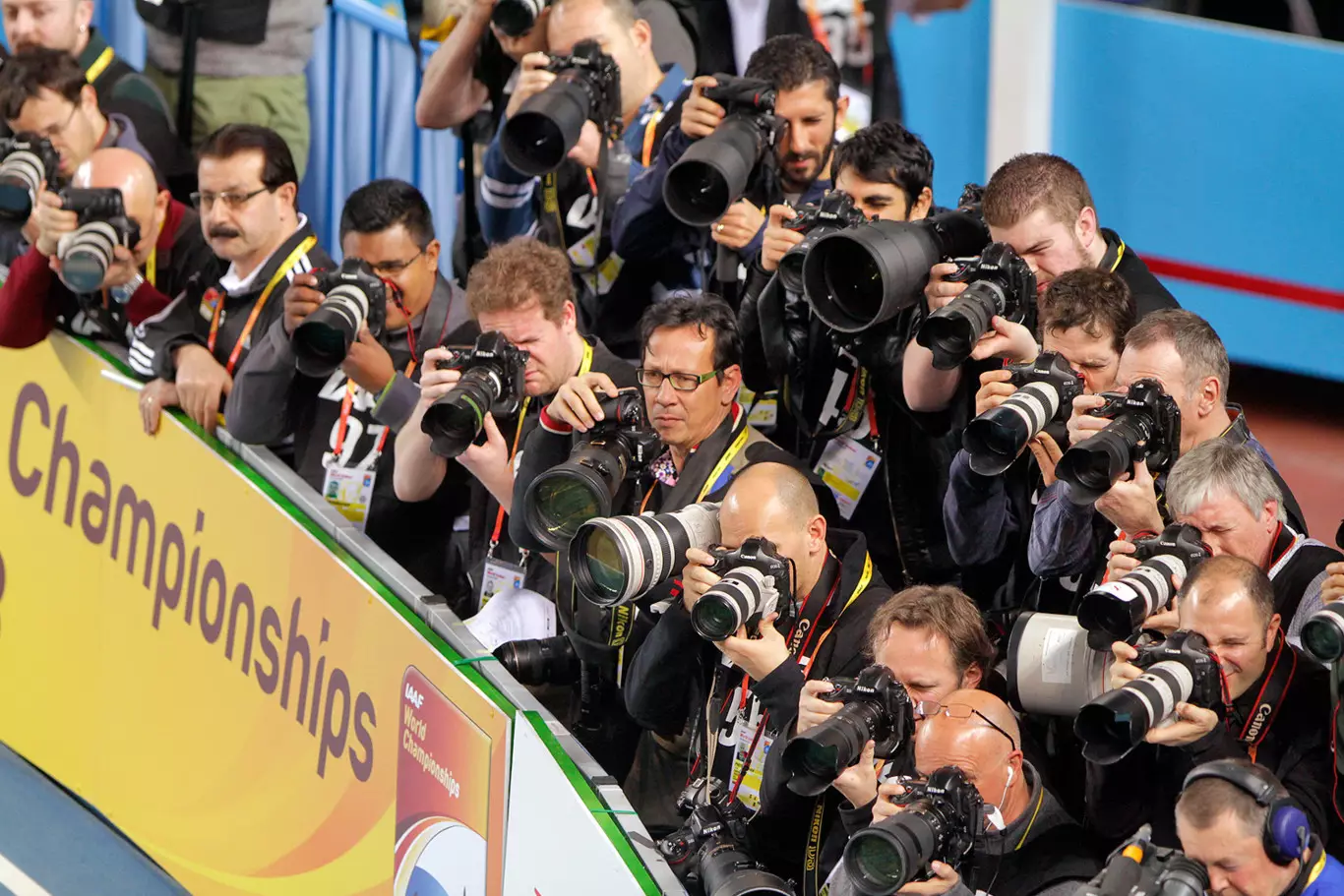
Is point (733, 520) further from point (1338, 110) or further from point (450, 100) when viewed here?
point (1338, 110)

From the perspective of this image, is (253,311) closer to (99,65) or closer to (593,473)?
(593,473)

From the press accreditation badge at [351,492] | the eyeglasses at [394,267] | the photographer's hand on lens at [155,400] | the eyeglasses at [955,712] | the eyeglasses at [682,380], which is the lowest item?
the press accreditation badge at [351,492]

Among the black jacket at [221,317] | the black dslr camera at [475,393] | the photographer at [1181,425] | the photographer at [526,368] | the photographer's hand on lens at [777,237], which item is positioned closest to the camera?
the photographer at [1181,425]

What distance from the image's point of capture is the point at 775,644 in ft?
13.5

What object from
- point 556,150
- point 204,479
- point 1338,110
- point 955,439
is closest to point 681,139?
point 556,150

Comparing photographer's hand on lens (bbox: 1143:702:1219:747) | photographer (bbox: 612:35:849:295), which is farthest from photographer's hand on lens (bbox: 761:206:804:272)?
photographer's hand on lens (bbox: 1143:702:1219:747)

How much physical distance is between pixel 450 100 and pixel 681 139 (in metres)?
1.43

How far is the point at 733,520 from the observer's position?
4332mm

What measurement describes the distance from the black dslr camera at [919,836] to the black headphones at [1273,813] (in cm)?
47

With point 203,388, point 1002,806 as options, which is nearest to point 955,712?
point 1002,806

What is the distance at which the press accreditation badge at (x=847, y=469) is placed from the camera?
5000 millimetres

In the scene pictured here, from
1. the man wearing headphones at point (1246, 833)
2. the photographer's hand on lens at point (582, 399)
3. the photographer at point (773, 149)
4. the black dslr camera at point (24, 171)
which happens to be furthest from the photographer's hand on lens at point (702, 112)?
the man wearing headphones at point (1246, 833)

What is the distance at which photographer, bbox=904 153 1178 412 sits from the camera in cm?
459

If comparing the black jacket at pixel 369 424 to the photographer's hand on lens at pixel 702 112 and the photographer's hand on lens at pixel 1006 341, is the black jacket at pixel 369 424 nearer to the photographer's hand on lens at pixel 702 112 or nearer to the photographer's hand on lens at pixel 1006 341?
the photographer's hand on lens at pixel 702 112
